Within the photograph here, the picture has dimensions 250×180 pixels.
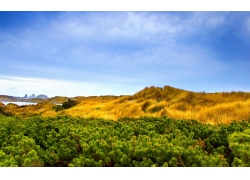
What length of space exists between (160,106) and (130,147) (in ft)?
20.3

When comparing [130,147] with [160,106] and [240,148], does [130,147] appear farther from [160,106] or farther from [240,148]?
[160,106]

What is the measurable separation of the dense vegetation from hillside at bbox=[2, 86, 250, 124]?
3.28m

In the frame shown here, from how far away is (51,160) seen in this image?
3.71 meters

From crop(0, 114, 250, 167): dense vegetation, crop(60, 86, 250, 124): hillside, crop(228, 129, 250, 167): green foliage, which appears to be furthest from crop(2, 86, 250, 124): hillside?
crop(228, 129, 250, 167): green foliage

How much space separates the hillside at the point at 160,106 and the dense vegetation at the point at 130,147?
328cm

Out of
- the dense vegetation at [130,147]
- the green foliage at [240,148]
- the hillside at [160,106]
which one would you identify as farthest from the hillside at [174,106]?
the green foliage at [240,148]

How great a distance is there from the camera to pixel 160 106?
9461mm

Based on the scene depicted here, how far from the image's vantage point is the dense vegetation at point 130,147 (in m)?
3.18

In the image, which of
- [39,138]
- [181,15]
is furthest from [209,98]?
[39,138]

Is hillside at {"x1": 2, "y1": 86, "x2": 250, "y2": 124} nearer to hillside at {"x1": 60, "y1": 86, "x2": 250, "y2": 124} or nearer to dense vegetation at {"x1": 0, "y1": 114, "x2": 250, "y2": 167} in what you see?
hillside at {"x1": 60, "y1": 86, "x2": 250, "y2": 124}

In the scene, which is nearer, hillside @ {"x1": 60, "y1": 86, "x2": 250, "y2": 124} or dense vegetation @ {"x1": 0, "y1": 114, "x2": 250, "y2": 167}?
dense vegetation @ {"x1": 0, "y1": 114, "x2": 250, "y2": 167}

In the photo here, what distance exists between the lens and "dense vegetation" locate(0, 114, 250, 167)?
3181mm
